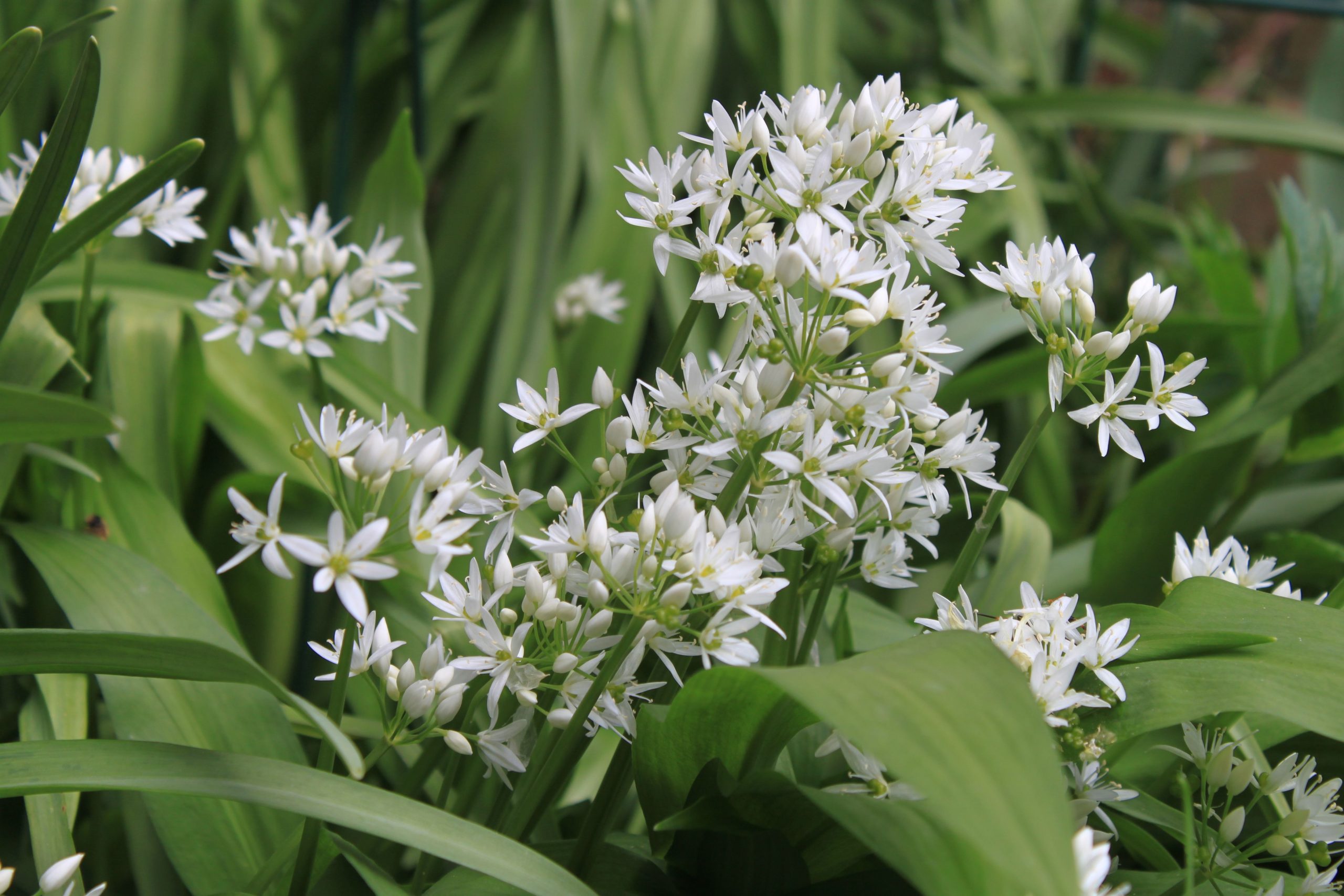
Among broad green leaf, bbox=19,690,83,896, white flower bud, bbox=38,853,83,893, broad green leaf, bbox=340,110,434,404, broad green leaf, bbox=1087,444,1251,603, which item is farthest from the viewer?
broad green leaf, bbox=340,110,434,404

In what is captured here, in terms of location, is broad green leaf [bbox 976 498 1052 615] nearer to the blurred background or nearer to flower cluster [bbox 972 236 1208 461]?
the blurred background

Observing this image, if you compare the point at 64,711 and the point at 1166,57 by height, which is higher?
the point at 1166,57

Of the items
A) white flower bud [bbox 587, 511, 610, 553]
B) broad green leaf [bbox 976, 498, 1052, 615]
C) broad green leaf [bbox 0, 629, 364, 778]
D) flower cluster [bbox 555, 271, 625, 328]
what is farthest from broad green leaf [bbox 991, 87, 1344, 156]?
broad green leaf [bbox 0, 629, 364, 778]

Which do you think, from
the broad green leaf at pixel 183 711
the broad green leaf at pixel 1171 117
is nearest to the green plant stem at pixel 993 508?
the broad green leaf at pixel 183 711

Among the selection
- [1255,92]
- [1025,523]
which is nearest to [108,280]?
[1025,523]

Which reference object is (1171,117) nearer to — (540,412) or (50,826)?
(540,412)

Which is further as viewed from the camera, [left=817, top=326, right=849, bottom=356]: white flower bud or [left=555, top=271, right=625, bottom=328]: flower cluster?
[left=555, top=271, right=625, bottom=328]: flower cluster

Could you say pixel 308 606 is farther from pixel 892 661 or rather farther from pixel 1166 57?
pixel 1166 57

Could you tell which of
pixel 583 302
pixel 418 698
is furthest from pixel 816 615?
pixel 583 302
